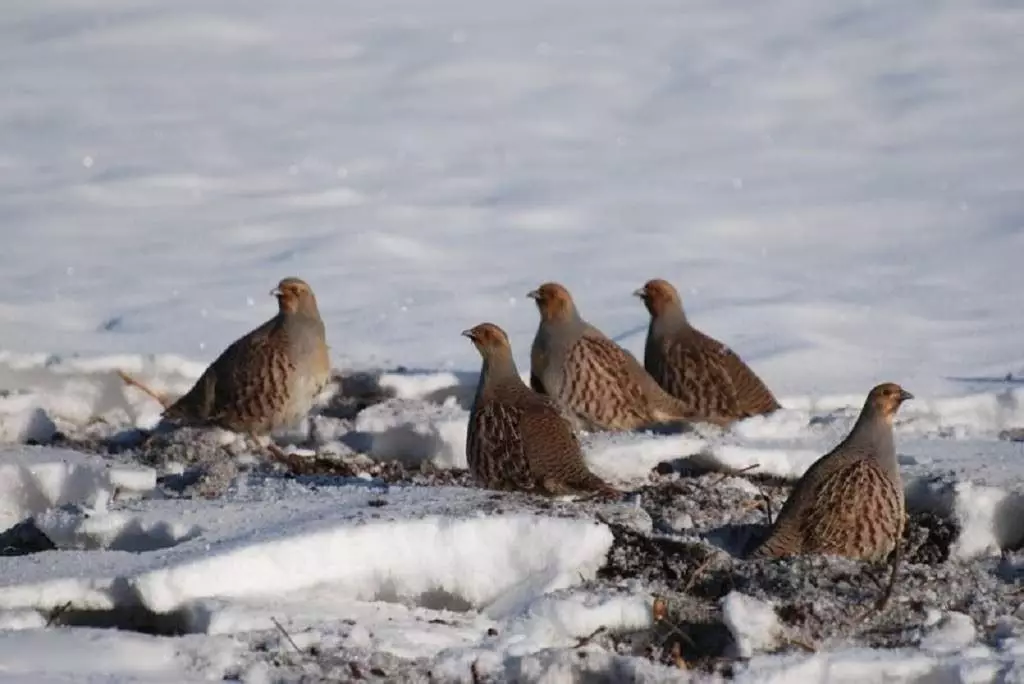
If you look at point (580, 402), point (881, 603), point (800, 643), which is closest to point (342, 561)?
point (800, 643)

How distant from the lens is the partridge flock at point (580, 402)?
17.3ft

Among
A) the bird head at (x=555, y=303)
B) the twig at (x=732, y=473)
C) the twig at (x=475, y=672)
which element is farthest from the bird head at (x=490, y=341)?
the twig at (x=475, y=672)

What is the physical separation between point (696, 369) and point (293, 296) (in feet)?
5.41

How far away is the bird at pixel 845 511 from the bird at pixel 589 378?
1903mm

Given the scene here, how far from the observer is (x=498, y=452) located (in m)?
5.96

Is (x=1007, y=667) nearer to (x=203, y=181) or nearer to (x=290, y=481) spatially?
(x=290, y=481)

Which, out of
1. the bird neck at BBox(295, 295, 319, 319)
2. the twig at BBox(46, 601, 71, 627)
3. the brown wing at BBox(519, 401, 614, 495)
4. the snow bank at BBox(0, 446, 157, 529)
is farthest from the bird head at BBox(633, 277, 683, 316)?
the twig at BBox(46, 601, 71, 627)

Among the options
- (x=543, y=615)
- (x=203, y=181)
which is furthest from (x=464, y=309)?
(x=543, y=615)

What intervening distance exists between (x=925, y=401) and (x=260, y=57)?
9.41 meters

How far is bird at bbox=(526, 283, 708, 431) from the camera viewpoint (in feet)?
24.0

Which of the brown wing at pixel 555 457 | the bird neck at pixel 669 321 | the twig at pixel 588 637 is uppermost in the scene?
the bird neck at pixel 669 321

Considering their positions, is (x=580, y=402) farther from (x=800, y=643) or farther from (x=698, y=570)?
(x=800, y=643)

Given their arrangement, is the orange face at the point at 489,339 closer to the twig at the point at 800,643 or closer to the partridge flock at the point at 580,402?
the partridge flock at the point at 580,402

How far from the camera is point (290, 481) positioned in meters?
5.89
